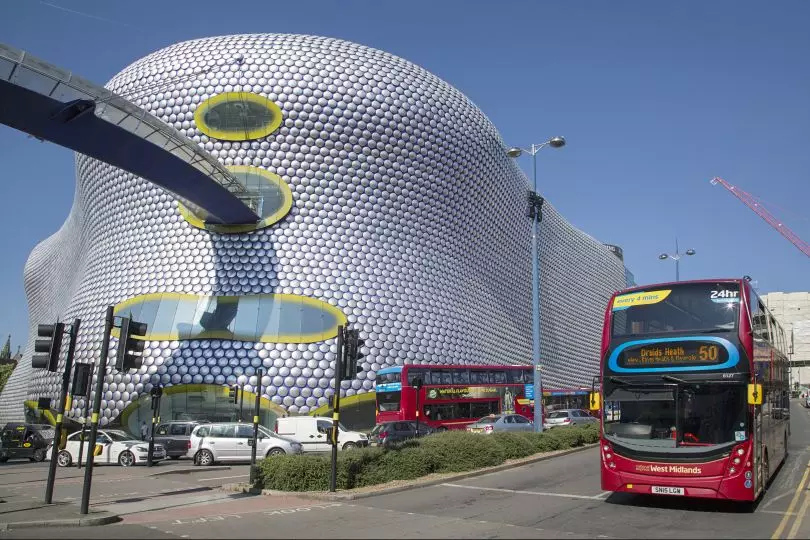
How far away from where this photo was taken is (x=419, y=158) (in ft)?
132

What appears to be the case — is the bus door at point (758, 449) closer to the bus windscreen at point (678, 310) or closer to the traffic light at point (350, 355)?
the bus windscreen at point (678, 310)

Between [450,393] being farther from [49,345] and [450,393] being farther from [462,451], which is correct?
[49,345]

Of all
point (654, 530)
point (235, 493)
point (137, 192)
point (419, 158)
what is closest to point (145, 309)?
point (137, 192)

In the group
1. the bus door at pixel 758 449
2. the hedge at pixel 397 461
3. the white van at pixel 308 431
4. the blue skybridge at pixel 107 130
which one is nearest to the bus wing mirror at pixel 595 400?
the bus door at pixel 758 449

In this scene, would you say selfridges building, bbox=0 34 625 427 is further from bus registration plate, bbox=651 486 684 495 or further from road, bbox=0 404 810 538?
bus registration plate, bbox=651 486 684 495

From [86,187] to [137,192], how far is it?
6.57 metres

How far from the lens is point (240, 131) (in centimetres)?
3759

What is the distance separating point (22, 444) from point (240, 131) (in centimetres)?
1998

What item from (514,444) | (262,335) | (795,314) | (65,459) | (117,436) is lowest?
(65,459)

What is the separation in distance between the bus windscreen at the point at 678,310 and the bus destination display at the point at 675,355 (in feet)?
1.00

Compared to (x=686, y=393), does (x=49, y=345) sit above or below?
above

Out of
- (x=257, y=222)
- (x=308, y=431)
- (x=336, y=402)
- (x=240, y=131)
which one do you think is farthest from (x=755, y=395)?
(x=240, y=131)

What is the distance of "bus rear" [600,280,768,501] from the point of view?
10.6 meters

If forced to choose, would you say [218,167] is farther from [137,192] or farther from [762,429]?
[762,429]
